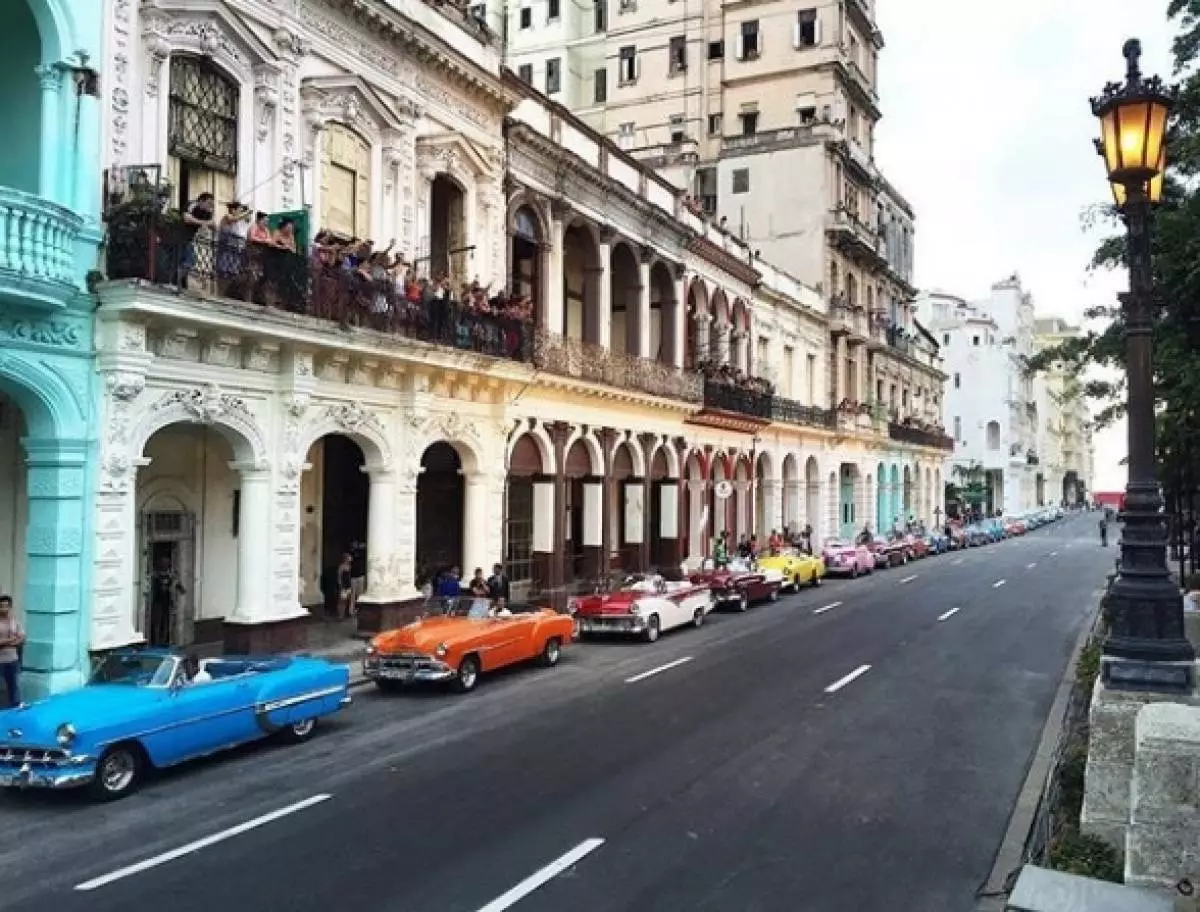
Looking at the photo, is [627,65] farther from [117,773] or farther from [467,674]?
[117,773]

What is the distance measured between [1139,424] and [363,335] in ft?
43.3

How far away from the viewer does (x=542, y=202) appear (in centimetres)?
2538

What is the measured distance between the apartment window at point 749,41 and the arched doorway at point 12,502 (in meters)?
38.9

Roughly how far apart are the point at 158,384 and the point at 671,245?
20.2 metres

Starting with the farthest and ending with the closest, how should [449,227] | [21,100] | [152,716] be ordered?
[449,227]
[21,100]
[152,716]

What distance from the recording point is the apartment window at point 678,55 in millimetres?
47031

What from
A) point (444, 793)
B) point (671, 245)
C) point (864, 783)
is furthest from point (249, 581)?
point (671, 245)

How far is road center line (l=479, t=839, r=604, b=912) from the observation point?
7.21 metres

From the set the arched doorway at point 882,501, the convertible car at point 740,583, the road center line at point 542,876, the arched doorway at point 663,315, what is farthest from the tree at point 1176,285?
the arched doorway at point 882,501

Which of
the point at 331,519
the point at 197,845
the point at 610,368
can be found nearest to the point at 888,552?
the point at 610,368

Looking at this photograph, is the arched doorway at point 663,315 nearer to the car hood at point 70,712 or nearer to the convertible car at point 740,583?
the convertible car at point 740,583

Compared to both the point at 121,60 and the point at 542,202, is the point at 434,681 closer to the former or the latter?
the point at 121,60

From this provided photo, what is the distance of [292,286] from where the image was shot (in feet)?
54.5

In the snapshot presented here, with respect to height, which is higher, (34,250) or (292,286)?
(292,286)
